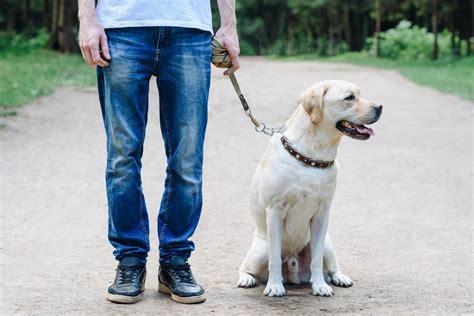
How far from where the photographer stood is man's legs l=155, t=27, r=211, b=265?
441 centimetres

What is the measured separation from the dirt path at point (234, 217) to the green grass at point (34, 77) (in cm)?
71

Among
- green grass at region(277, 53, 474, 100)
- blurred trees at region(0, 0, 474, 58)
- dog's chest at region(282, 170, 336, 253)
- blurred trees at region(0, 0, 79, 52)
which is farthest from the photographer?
blurred trees at region(0, 0, 474, 58)

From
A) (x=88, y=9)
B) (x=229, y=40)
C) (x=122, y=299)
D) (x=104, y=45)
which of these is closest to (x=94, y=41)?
(x=104, y=45)

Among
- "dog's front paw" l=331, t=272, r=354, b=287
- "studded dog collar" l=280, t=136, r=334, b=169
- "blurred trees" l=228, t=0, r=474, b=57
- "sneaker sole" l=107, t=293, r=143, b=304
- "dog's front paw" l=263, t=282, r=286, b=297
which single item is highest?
"studded dog collar" l=280, t=136, r=334, b=169

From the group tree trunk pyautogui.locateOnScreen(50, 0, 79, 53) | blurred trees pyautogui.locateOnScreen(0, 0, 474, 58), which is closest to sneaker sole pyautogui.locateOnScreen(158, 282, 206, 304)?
tree trunk pyautogui.locateOnScreen(50, 0, 79, 53)

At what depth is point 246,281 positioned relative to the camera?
488 cm

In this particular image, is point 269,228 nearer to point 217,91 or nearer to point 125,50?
point 125,50

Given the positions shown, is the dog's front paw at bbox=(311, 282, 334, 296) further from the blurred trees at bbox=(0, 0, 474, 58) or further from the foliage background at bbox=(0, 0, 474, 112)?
the blurred trees at bbox=(0, 0, 474, 58)

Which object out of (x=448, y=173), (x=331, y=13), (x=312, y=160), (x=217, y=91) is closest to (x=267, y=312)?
(x=312, y=160)

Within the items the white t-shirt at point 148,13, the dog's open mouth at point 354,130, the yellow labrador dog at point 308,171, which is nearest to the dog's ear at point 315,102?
the yellow labrador dog at point 308,171

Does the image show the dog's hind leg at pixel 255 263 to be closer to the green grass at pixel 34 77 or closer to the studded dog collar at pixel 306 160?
the studded dog collar at pixel 306 160

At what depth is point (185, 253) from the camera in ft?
15.3

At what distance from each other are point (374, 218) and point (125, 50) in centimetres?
339

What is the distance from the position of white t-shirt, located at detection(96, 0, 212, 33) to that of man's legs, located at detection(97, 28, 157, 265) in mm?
43
